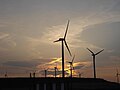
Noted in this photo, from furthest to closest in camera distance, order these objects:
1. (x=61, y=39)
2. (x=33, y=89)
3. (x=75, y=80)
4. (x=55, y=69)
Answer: (x=55, y=69) → (x=75, y=80) → (x=61, y=39) → (x=33, y=89)

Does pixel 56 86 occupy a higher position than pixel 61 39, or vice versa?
pixel 61 39

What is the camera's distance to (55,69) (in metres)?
110

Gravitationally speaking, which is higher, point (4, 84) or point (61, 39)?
point (61, 39)

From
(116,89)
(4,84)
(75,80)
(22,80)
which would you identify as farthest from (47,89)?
(75,80)

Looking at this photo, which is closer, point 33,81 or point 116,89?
point 33,81

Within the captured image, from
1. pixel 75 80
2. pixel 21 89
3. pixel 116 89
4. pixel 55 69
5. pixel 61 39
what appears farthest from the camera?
pixel 55 69

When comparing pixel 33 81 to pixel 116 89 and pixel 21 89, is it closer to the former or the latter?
Result: pixel 21 89

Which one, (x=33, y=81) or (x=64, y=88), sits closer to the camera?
(x=33, y=81)

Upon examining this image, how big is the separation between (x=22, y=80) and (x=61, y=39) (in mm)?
17143

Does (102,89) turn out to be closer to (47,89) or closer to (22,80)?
(47,89)

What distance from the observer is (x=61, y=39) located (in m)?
61.2

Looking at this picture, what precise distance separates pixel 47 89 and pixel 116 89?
82.2 ft

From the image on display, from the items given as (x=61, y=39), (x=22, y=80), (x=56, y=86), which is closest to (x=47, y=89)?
(x=56, y=86)

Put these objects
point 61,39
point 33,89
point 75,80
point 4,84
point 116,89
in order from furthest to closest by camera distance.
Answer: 1. point 75,80
2. point 116,89
3. point 61,39
4. point 33,89
5. point 4,84
